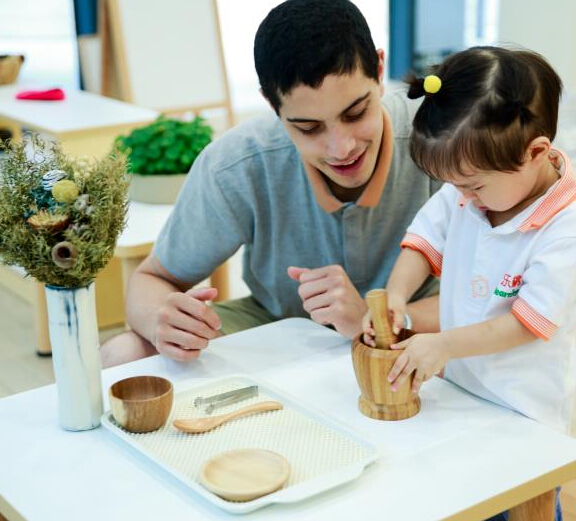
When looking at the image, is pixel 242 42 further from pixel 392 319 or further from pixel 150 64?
pixel 392 319

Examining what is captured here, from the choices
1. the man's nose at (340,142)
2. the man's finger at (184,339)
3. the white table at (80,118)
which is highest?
the man's nose at (340,142)

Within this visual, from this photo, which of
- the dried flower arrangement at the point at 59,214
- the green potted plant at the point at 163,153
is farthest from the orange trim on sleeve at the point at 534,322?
the green potted plant at the point at 163,153

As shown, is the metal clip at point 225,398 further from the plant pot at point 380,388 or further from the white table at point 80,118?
the white table at point 80,118

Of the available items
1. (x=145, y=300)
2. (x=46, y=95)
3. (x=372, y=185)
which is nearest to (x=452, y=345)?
(x=372, y=185)

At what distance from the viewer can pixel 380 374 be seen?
1.25 metres

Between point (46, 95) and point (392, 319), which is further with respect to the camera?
point (46, 95)

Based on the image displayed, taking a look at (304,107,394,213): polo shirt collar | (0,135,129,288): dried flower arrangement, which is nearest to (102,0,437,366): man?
(304,107,394,213): polo shirt collar

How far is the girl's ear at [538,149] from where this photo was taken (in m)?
1.26

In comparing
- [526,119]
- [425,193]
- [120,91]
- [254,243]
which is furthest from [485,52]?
[120,91]

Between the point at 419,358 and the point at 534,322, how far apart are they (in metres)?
0.17

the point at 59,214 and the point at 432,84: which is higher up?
the point at 432,84

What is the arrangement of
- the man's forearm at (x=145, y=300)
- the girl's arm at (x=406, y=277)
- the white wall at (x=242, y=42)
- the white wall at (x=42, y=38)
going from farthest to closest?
the white wall at (x=242, y=42) < the white wall at (x=42, y=38) < the man's forearm at (x=145, y=300) < the girl's arm at (x=406, y=277)

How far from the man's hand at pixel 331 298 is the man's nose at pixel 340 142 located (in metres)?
0.19

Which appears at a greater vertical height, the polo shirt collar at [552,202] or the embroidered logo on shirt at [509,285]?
the polo shirt collar at [552,202]
